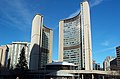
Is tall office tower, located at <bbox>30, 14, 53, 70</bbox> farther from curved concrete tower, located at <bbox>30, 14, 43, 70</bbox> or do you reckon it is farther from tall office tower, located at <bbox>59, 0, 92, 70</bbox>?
tall office tower, located at <bbox>59, 0, 92, 70</bbox>

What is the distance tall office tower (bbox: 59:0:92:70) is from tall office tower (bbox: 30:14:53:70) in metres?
21.0

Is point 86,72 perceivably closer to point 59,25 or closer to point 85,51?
point 85,51

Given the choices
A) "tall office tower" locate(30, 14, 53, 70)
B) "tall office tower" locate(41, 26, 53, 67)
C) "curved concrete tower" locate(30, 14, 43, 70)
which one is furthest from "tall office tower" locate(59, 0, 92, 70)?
"tall office tower" locate(41, 26, 53, 67)

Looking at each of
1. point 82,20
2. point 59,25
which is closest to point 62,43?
point 59,25

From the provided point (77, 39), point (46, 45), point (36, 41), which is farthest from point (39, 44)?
point (77, 39)

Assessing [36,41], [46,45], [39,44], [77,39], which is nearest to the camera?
[77,39]

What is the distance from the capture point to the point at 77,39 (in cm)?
13825

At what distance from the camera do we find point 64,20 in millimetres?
158750

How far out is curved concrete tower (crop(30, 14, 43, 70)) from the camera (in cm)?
15375

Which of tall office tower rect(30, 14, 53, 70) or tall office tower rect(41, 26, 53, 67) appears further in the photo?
tall office tower rect(41, 26, 53, 67)

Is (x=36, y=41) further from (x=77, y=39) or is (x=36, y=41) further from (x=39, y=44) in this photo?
(x=77, y=39)

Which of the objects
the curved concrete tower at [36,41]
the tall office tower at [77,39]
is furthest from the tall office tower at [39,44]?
the tall office tower at [77,39]

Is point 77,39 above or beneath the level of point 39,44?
above

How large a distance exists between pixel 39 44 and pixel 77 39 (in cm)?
4049
